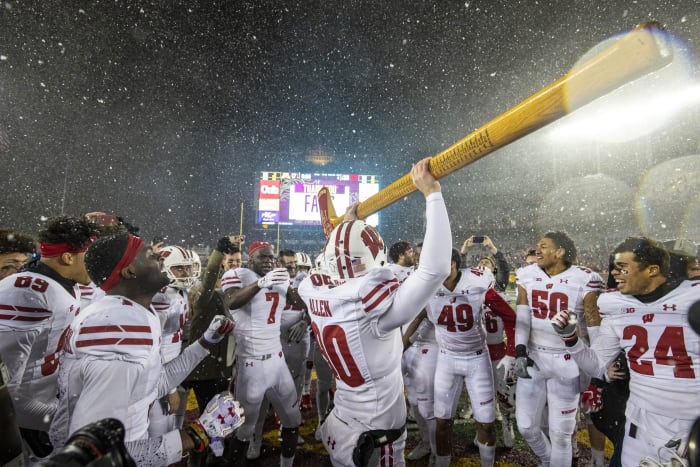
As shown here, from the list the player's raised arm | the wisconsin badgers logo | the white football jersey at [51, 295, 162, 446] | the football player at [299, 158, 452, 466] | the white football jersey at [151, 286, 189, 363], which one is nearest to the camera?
the white football jersey at [51, 295, 162, 446]

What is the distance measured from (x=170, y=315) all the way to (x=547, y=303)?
173 inches

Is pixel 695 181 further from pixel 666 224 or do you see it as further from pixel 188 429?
pixel 188 429

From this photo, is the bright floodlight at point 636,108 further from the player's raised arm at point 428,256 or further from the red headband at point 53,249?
the red headband at point 53,249

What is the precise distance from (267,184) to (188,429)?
27393 millimetres

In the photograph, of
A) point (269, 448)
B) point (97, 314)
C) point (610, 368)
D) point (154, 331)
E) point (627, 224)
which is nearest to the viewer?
point (97, 314)

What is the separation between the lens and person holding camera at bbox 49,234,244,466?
5.31ft

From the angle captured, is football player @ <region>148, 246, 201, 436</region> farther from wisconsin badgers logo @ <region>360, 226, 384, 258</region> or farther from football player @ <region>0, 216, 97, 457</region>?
wisconsin badgers logo @ <region>360, 226, 384, 258</region>

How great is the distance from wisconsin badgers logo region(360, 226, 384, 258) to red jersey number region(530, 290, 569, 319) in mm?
2697

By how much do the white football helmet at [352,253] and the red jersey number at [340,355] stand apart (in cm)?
40

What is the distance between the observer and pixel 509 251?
39.8m

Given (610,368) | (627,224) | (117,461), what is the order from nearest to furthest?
(117,461)
(610,368)
(627,224)

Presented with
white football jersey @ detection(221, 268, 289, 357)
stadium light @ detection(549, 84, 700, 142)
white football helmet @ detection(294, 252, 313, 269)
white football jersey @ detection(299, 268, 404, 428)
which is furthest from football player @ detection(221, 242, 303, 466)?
stadium light @ detection(549, 84, 700, 142)

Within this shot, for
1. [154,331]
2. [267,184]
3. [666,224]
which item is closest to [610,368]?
[154,331]

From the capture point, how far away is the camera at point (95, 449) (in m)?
0.92
